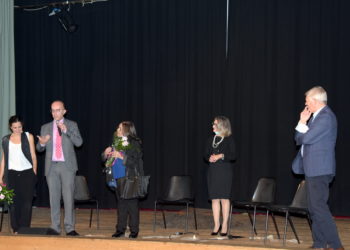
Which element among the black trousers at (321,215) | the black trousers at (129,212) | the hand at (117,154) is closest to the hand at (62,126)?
the hand at (117,154)

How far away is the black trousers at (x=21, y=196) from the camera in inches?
276

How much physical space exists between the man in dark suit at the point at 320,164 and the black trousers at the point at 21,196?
3.26 metres

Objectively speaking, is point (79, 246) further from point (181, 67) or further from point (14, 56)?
point (14, 56)

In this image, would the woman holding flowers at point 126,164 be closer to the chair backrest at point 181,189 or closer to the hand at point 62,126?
the hand at point 62,126

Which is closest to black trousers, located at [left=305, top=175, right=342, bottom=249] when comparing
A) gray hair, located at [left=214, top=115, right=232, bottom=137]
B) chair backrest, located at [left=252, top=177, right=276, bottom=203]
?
chair backrest, located at [left=252, top=177, right=276, bottom=203]

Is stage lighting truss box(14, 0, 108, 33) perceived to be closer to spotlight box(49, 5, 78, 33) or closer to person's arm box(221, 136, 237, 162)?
spotlight box(49, 5, 78, 33)

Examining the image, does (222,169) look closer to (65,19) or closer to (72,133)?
(72,133)

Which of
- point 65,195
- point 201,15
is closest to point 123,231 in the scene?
point 65,195

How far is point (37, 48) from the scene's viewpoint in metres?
11.4

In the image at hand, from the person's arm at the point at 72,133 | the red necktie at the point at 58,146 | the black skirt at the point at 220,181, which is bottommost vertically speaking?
the black skirt at the point at 220,181

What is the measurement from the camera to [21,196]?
7.02 metres

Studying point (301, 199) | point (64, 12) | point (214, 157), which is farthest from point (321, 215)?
point (64, 12)

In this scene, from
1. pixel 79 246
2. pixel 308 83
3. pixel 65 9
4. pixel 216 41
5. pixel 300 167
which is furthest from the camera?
pixel 65 9

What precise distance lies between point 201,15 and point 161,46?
873mm
